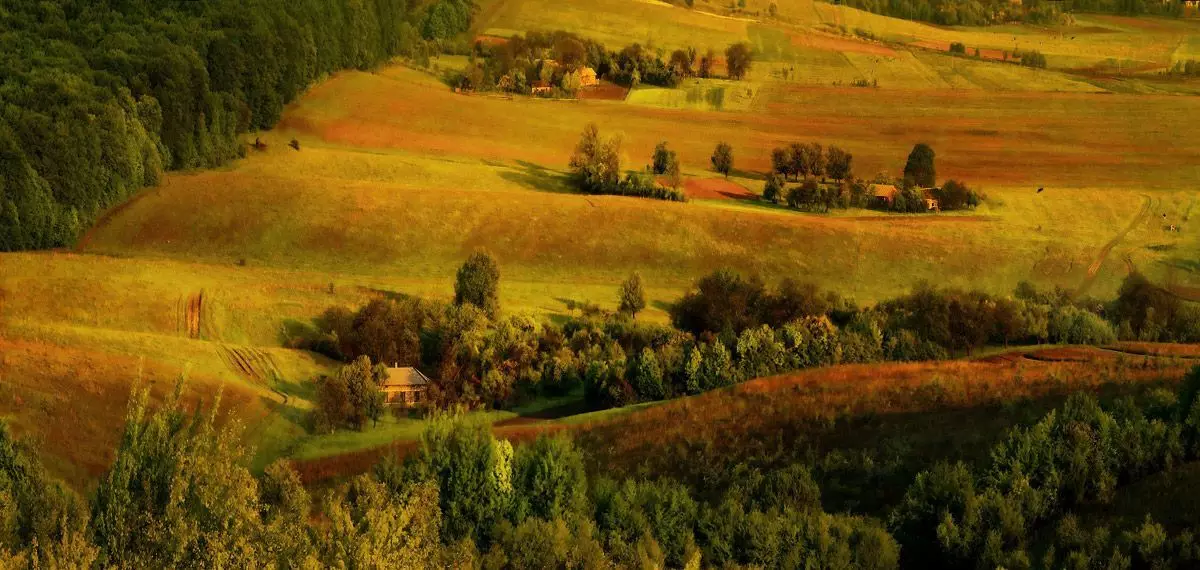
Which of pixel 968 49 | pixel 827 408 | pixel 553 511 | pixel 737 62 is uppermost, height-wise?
pixel 968 49

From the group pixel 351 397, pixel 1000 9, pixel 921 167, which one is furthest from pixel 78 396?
pixel 1000 9

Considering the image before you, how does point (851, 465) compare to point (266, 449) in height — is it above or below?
above

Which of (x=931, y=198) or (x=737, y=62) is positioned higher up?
(x=737, y=62)

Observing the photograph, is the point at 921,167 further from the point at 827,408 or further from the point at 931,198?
the point at 827,408

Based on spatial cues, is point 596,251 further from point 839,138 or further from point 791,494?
point 791,494

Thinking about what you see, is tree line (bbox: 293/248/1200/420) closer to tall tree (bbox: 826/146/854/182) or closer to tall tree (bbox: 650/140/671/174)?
tall tree (bbox: 826/146/854/182)

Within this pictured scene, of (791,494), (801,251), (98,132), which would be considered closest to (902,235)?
(801,251)

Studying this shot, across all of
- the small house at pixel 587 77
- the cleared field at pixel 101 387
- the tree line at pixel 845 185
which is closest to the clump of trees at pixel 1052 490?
the cleared field at pixel 101 387
